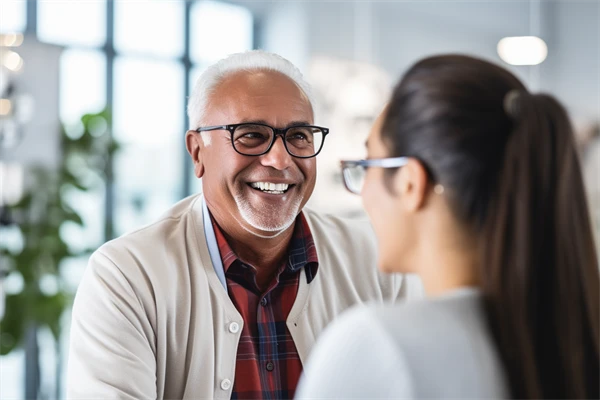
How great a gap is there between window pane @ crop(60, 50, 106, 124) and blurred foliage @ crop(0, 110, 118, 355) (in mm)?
981

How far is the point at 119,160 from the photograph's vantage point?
20.6ft

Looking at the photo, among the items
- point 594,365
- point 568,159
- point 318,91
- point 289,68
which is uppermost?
point 318,91

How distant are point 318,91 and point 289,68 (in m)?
4.79

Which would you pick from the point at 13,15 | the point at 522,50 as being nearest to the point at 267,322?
the point at 522,50

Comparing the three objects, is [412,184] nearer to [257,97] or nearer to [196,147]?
[257,97]

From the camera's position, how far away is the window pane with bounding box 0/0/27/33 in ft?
17.3

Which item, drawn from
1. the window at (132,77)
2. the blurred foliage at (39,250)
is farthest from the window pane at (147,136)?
the blurred foliage at (39,250)

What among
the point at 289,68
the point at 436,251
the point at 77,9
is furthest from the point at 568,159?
the point at 77,9

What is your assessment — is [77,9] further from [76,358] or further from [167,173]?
[76,358]

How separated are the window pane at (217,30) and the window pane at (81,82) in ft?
3.33

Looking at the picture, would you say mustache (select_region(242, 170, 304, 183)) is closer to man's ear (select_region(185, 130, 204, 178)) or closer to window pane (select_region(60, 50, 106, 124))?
man's ear (select_region(185, 130, 204, 178))

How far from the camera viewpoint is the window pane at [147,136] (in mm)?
6270

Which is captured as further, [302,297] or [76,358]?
[302,297]

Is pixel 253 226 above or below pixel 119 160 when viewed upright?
below
